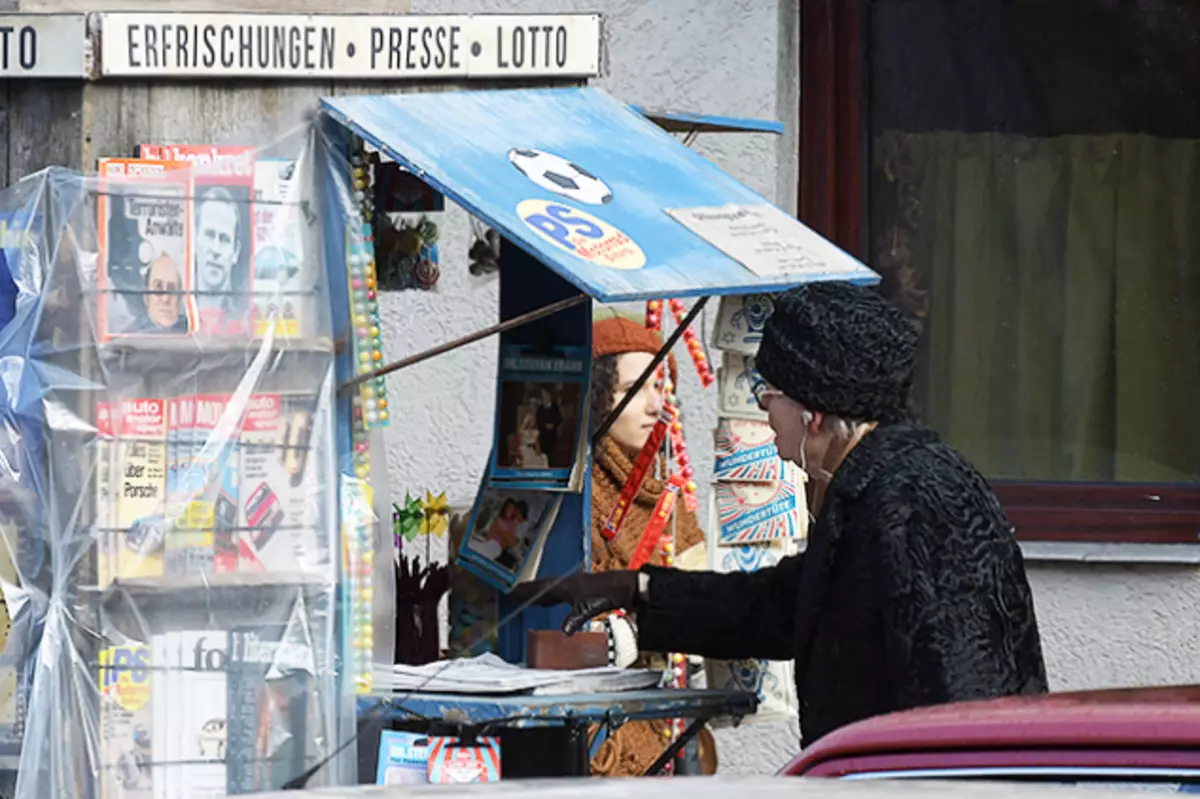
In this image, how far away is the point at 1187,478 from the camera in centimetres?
727

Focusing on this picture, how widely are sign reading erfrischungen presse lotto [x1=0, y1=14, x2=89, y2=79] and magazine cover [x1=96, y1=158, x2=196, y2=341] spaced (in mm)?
391

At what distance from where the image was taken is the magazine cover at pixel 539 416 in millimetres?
5148

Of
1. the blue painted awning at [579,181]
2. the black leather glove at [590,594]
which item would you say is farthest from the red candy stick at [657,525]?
the blue painted awning at [579,181]

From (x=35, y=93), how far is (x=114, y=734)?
136 cm

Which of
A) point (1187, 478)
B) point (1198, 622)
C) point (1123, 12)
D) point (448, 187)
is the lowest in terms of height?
point (1198, 622)

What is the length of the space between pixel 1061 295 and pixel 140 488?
12.7 ft

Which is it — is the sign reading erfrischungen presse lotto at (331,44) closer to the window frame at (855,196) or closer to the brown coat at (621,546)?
the brown coat at (621,546)

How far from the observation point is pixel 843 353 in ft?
13.4

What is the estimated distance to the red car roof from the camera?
7.09 ft

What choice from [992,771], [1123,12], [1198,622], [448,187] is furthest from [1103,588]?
[992,771]

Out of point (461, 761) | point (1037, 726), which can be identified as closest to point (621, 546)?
point (461, 761)

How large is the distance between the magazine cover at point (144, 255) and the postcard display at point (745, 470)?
4.60 ft

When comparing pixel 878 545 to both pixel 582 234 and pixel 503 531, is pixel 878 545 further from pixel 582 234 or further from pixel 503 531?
pixel 503 531

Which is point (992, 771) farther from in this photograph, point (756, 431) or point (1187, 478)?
point (1187, 478)
